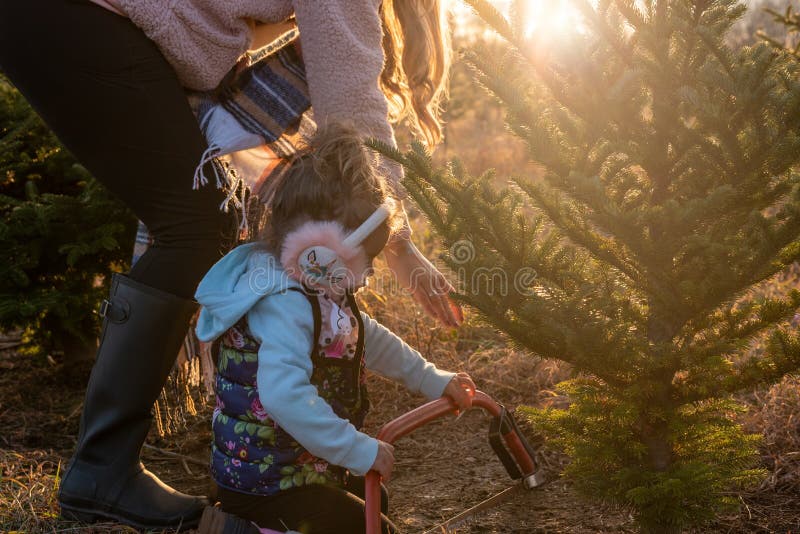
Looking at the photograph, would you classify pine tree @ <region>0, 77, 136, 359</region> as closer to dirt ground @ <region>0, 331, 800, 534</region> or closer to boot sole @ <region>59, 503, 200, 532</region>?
dirt ground @ <region>0, 331, 800, 534</region>

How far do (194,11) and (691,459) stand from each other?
1.72m

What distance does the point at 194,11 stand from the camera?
2.04 metres

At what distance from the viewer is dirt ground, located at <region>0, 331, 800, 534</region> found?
2.27 meters

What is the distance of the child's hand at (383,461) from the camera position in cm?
179

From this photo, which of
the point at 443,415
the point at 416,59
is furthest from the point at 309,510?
the point at 416,59

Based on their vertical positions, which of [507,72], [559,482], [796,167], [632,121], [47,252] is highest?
[47,252]

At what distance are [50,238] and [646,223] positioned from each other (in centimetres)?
283

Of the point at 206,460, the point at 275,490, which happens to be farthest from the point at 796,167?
the point at 206,460

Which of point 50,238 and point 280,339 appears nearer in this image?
point 280,339

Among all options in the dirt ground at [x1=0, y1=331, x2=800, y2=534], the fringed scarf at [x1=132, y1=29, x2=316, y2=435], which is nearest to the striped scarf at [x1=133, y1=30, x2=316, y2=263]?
the fringed scarf at [x1=132, y1=29, x2=316, y2=435]

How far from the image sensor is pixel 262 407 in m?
1.94

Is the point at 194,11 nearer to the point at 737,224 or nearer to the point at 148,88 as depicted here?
the point at 148,88

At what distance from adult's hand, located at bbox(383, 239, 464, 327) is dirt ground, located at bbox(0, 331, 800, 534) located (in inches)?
25.9

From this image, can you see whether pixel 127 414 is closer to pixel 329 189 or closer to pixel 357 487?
pixel 357 487
